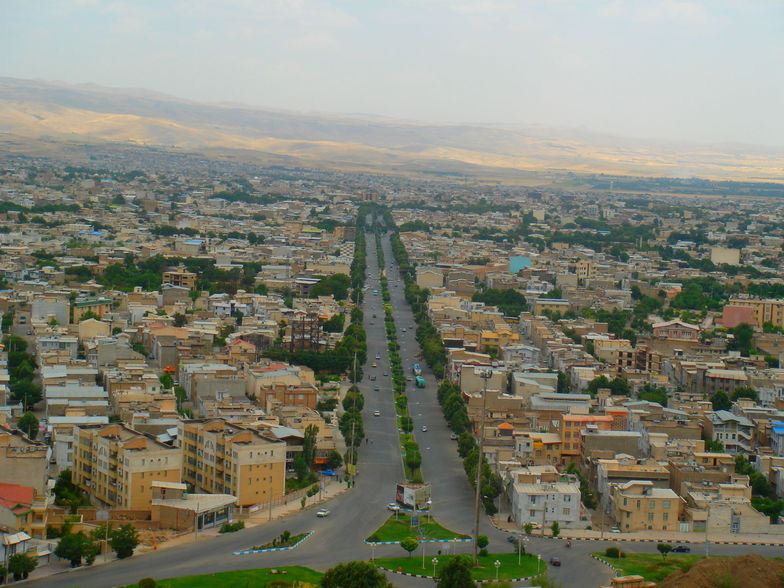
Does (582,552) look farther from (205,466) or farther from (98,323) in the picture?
(98,323)

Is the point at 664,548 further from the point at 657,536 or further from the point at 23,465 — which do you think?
the point at 23,465

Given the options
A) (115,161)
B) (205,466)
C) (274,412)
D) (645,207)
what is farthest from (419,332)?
(115,161)

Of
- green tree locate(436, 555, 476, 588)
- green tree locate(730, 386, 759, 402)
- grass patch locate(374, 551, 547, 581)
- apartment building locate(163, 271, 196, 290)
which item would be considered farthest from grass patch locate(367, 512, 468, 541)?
apartment building locate(163, 271, 196, 290)

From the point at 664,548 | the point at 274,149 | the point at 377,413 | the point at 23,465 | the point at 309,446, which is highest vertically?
the point at 274,149

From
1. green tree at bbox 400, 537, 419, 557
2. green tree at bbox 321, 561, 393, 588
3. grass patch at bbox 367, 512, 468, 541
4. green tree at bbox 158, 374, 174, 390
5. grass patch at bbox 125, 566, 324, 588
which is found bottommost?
grass patch at bbox 367, 512, 468, 541

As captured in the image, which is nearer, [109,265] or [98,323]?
[98,323]

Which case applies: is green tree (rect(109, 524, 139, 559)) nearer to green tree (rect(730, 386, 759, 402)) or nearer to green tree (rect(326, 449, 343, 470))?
green tree (rect(326, 449, 343, 470))

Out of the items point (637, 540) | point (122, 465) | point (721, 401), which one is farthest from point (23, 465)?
point (721, 401)
